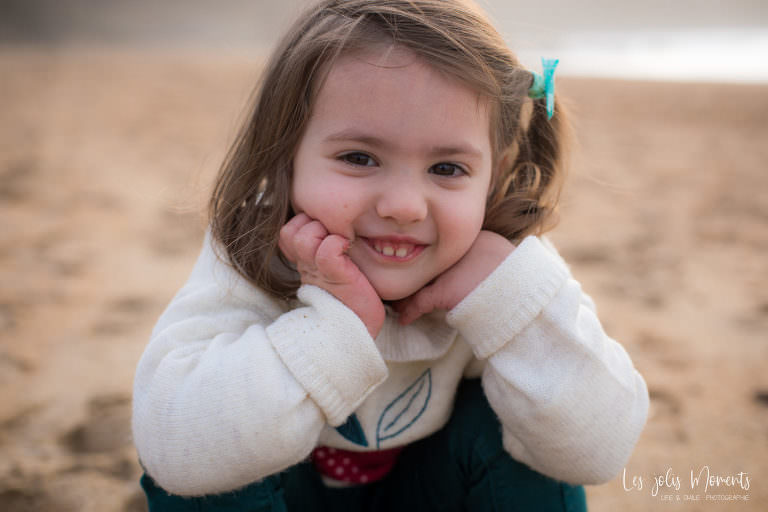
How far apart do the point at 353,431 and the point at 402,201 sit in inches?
20.5

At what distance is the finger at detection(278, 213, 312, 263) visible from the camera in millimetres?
1196

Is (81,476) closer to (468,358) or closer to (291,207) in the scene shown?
(291,207)

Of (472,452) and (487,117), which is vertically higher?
(487,117)

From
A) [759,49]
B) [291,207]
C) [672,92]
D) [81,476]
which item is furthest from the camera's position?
[759,49]

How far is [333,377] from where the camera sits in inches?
42.8

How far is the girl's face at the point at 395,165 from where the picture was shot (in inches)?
43.3

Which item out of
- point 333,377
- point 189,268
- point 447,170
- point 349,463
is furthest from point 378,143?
point 189,268

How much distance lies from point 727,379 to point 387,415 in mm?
1412

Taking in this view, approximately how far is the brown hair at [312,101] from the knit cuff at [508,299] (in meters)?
0.25

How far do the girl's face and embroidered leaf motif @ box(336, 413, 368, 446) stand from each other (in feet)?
0.95

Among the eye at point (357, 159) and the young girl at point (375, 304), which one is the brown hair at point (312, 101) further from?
the eye at point (357, 159)

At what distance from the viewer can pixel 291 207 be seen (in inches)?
51.9

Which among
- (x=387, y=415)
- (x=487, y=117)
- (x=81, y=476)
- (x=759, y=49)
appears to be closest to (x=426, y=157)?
(x=487, y=117)

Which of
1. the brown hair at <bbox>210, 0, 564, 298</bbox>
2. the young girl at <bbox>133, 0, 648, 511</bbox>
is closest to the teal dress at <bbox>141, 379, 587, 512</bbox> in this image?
the young girl at <bbox>133, 0, 648, 511</bbox>
